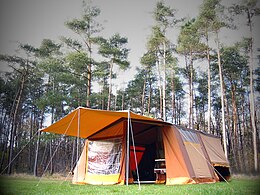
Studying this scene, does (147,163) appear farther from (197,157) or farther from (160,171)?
(197,157)

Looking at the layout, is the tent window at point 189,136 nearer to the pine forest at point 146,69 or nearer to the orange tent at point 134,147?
the orange tent at point 134,147

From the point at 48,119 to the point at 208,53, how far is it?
8.10 meters

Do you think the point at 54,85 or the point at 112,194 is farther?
the point at 54,85

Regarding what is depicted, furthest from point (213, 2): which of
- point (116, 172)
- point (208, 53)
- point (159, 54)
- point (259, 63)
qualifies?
point (259, 63)

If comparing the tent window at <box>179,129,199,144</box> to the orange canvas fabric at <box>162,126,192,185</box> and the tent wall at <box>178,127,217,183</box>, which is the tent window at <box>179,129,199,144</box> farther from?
the orange canvas fabric at <box>162,126,192,185</box>

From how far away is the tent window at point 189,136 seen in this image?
5.16m

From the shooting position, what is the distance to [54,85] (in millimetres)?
10922

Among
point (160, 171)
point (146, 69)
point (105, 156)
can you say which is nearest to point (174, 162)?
point (160, 171)

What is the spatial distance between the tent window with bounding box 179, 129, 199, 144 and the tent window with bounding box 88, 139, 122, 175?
1.28m

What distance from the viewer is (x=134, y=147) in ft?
15.3

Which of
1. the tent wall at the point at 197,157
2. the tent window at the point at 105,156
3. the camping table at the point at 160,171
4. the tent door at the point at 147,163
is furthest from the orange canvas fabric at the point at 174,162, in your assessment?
the tent door at the point at 147,163

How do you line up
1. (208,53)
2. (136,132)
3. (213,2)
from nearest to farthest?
(136,132) → (213,2) → (208,53)

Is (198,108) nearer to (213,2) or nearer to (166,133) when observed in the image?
(213,2)

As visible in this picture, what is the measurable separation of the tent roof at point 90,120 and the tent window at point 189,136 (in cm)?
52
